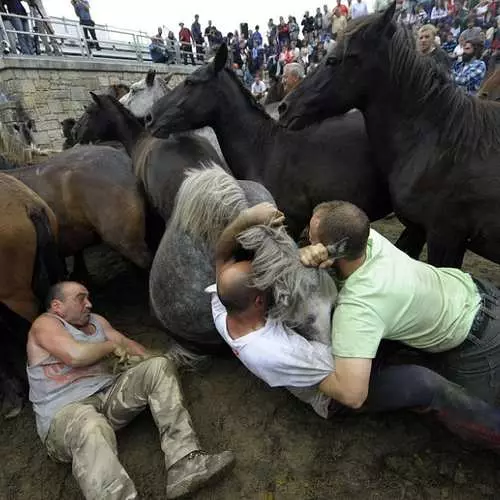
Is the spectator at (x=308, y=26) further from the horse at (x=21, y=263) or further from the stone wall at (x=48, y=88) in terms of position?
the horse at (x=21, y=263)

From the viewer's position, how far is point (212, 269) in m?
2.27

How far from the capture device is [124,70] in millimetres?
13266

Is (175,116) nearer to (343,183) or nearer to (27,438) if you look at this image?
(343,183)

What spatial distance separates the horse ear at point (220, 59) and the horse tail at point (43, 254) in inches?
72.5

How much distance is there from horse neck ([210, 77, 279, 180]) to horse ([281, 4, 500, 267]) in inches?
29.5

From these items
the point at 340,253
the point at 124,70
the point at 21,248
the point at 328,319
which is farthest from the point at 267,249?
the point at 124,70

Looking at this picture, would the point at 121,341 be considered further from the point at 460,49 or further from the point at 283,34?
the point at 283,34

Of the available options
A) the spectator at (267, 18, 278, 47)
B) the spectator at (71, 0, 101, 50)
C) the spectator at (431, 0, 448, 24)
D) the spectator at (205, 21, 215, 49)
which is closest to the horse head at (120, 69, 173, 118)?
the spectator at (71, 0, 101, 50)

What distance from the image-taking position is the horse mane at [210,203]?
1.96 metres

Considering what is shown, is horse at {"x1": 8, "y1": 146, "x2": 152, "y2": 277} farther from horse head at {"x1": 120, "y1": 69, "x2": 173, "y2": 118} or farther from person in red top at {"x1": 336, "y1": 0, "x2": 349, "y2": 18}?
→ person in red top at {"x1": 336, "y1": 0, "x2": 349, "y2": 18}

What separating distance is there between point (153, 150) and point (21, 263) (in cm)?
157

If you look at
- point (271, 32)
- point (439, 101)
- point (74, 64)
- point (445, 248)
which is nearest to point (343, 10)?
point (271, 32)

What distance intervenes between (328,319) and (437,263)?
52.7 inches

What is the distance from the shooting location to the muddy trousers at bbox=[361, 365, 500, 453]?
5.42ft
